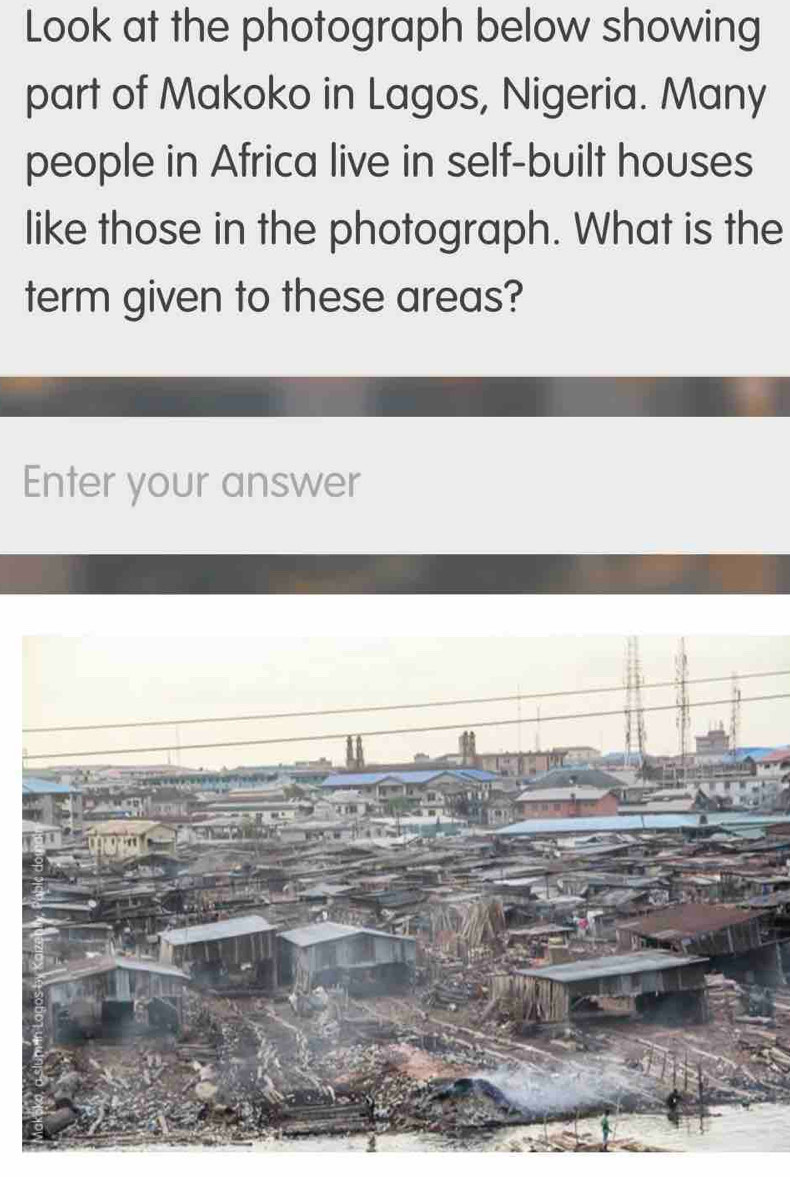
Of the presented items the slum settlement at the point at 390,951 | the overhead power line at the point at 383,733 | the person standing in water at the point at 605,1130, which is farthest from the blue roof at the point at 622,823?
the person standing in water at the point at 605,1130

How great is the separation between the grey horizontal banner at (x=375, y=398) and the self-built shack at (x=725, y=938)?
124 centimetres

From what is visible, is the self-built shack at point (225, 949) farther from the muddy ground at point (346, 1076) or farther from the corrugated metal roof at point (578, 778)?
the corrugated metal roof at point (578, 778)

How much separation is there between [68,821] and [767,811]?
1.73 meters

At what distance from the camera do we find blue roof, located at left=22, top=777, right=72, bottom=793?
3.15 meters

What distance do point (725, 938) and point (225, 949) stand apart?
1233 mm

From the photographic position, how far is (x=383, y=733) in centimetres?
319

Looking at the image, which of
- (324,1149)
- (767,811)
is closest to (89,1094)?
(324,1149)

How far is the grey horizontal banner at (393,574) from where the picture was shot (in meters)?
3.05

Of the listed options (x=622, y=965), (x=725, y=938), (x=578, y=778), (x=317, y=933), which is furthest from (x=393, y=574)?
(x=725, y=938)

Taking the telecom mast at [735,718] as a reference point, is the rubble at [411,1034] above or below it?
below

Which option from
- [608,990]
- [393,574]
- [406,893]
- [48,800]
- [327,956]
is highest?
[393,574]

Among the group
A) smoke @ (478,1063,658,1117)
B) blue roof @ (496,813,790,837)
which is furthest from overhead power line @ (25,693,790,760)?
smoke @ (478,1063,658,1117)

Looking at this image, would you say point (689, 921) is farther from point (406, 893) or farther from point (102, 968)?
point (102, 968)
